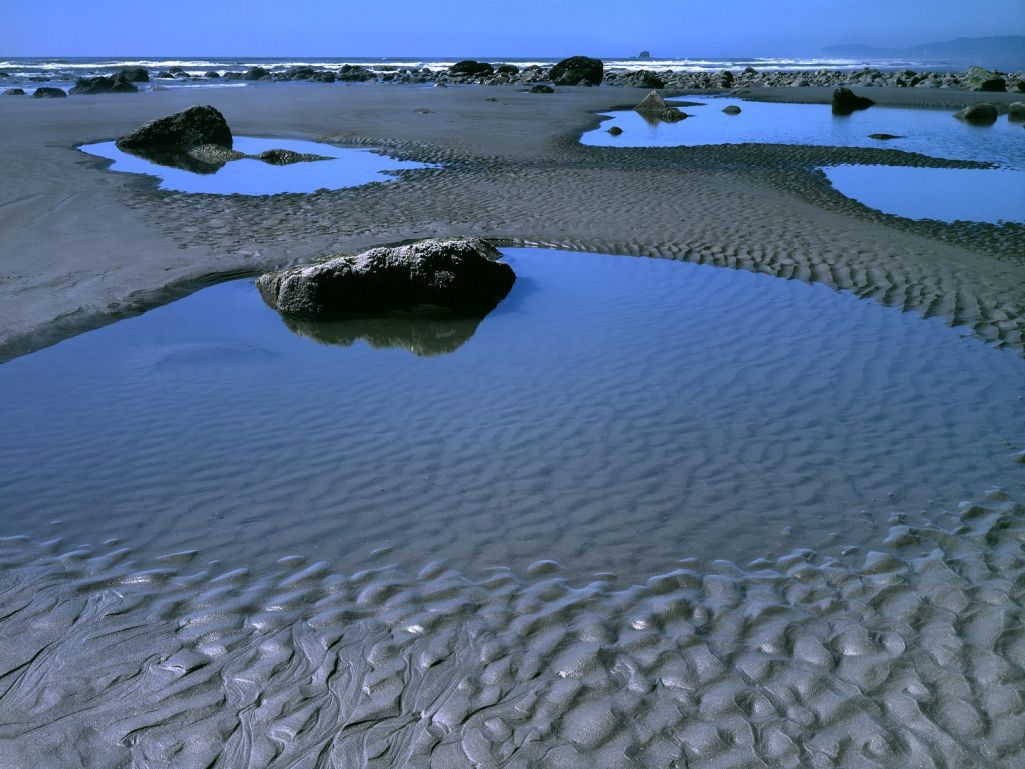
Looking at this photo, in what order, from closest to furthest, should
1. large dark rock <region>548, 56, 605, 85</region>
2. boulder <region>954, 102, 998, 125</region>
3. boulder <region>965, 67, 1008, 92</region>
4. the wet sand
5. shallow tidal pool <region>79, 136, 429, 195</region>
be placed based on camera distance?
the wet sand < shallow tidal pool <region>79, 136, 429, 195</region> < boulder <region>954, 102, 998, 125</region> < boulder <region>965, 67, 1008, 92</region> < large dark rock <region>548, 56, 605, 85</region>

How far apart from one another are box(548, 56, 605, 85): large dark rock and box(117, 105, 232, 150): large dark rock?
37.4 m

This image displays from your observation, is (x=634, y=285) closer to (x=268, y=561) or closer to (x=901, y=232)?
(x=901, y=232)

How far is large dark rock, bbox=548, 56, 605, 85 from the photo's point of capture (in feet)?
179

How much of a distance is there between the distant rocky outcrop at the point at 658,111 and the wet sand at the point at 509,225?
1034cm

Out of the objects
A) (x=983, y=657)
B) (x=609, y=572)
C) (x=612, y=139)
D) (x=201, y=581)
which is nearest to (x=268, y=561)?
(x=201, y=581)

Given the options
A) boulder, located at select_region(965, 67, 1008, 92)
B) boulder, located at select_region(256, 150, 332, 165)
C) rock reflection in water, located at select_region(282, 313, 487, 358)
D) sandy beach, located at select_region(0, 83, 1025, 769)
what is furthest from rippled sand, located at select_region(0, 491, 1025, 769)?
boulder, located at select_region(965, 67, 1008, 92)

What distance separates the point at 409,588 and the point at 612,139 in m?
22.3

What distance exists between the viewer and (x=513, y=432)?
665 centimetres

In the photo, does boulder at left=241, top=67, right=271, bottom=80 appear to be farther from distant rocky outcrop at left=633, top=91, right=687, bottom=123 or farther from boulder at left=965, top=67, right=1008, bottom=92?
boulder at left=965, top=67, right=1008, bottom=92

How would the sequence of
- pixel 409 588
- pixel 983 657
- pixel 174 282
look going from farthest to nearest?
pixel 174 282
pixel 409 588
pixel 983 657

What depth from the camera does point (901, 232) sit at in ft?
42.3

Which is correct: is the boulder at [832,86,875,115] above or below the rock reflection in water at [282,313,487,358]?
above

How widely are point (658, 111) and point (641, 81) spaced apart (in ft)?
74.4

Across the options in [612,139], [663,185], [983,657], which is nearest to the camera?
[983,657]
